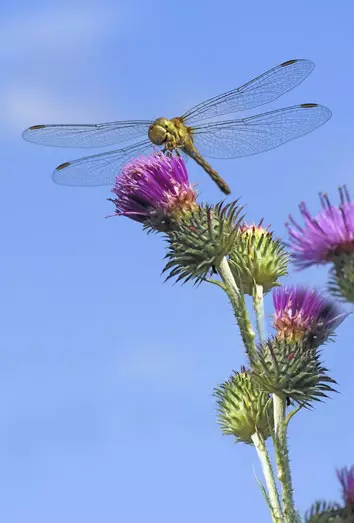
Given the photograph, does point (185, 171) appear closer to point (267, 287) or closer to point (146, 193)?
point (146, 193)

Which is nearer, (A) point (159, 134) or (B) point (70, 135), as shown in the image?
(A) point (159, 134)

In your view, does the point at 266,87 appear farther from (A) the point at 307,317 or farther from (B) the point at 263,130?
(A) the point at 307,317

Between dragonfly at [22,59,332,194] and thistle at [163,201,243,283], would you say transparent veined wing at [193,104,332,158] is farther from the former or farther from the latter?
thistle at [163,201,243,283]

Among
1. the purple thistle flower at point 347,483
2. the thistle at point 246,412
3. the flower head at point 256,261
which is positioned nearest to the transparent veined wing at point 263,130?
the flower head at point 256,261

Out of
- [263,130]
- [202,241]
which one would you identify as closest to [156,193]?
[202,241]

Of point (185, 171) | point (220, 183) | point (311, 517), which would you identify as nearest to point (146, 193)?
point (185, 171)
